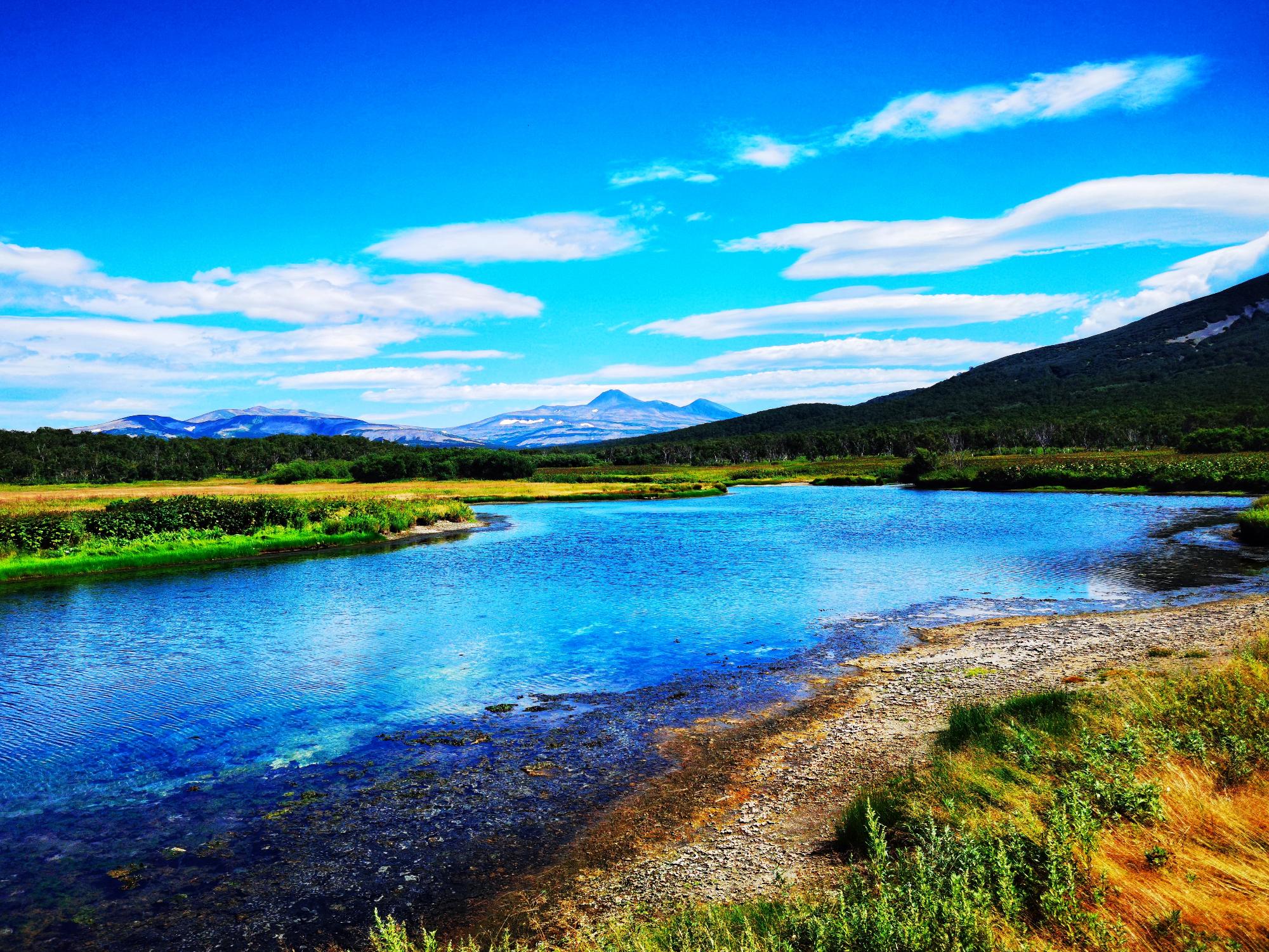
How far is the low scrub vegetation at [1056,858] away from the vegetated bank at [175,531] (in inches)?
1550

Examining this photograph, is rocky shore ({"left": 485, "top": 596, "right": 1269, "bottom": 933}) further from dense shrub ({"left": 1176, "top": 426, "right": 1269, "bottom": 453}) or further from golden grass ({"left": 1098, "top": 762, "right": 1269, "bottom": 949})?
dense shrub ({"left": 1176, "top": 426, "right": 1269, "bottom": 453})

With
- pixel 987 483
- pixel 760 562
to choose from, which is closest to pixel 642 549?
pixel 760 562

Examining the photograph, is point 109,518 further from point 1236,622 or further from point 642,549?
point 1236,622

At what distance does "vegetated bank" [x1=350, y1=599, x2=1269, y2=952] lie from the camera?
5352 millimetres

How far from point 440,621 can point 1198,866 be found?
23.9 m

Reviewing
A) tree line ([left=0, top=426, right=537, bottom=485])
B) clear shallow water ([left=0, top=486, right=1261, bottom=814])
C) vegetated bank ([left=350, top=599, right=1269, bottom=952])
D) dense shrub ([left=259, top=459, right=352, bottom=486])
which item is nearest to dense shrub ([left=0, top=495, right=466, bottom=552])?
clear shallow water ([left=0, top=486, right=1261, bottom=814])

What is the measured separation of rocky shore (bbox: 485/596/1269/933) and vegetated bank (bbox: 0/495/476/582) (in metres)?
38.0

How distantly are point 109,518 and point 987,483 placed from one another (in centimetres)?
8748

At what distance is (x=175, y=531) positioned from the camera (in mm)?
44531

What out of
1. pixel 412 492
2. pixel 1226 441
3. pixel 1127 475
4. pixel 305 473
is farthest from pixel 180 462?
pixel 1226 441

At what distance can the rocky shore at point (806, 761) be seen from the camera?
352 inches

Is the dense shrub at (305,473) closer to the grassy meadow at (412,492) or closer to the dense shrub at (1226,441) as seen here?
the grassy meadow at (412,492)

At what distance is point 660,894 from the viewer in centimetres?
870

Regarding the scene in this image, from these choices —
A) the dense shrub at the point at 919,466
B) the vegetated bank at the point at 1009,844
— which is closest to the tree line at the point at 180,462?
the dense shrub at the point at 919,466
